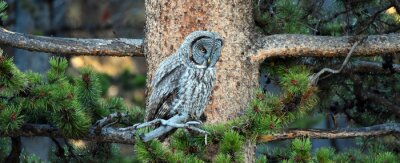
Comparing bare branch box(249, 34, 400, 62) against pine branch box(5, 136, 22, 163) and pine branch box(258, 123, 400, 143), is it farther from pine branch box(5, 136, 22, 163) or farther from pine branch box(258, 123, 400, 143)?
pine branch box(5, 136, 22, 163)

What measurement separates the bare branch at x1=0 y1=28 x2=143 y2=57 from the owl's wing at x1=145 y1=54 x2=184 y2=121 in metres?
0.55

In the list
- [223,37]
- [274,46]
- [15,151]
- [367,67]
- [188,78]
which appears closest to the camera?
[188,78]

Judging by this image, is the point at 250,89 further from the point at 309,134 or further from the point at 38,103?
the point at 38,103

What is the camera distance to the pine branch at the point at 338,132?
21.9 ft

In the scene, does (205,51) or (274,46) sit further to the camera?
(274,46)

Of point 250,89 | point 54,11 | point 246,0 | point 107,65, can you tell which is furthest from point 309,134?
point 107,65

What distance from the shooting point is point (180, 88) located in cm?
628

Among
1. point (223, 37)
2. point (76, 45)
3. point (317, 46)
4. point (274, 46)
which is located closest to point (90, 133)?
point (76, 45)

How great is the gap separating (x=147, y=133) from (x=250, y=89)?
1613mm

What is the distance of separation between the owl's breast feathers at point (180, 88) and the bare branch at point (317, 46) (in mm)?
556

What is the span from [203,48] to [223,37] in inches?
21.5

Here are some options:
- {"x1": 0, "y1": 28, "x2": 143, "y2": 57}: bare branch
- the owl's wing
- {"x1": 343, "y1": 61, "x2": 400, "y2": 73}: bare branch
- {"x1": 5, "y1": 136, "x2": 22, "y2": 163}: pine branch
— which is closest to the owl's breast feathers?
the owl's wing

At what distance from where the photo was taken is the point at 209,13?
653 centimetres

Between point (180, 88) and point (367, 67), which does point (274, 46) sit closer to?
point (180, 88)
